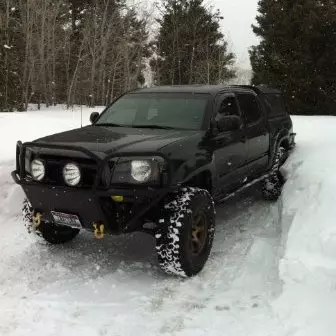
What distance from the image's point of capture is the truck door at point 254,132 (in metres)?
6.26

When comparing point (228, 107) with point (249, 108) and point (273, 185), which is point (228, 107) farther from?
point (273, 185)

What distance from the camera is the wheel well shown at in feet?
16.5

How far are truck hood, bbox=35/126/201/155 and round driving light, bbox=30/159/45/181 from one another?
0.76ft

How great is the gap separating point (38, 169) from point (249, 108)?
320cm

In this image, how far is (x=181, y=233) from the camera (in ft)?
14.7

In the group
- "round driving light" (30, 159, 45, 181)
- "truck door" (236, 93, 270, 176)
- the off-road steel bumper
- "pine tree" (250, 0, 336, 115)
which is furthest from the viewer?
"pine tree" (250, 0, 336, 115)

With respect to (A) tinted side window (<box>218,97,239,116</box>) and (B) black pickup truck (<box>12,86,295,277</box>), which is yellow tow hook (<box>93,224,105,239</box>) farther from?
(A) tinted side window (<box>218,97,239,116</box>)

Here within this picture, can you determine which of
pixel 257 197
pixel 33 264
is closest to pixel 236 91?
pixel 257 197

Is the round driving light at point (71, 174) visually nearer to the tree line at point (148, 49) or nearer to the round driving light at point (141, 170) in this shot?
the round driving light at point (141, 170)

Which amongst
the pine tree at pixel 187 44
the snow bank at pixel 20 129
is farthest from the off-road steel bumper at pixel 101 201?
the pine tree at pixel 187 44

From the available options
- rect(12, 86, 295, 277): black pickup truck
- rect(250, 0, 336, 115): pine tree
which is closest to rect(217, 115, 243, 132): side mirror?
rect(12, 86, 295, 277): black pickup truck

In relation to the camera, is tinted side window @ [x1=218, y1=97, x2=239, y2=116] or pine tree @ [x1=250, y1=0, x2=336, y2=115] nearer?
tinted side window @ [x1=218, y1=97, x2=239, y2=116]

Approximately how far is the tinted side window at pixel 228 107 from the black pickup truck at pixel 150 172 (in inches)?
0.6

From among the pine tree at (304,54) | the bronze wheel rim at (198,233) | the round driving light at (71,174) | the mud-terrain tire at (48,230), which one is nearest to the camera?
the round driving light at (71,174)
